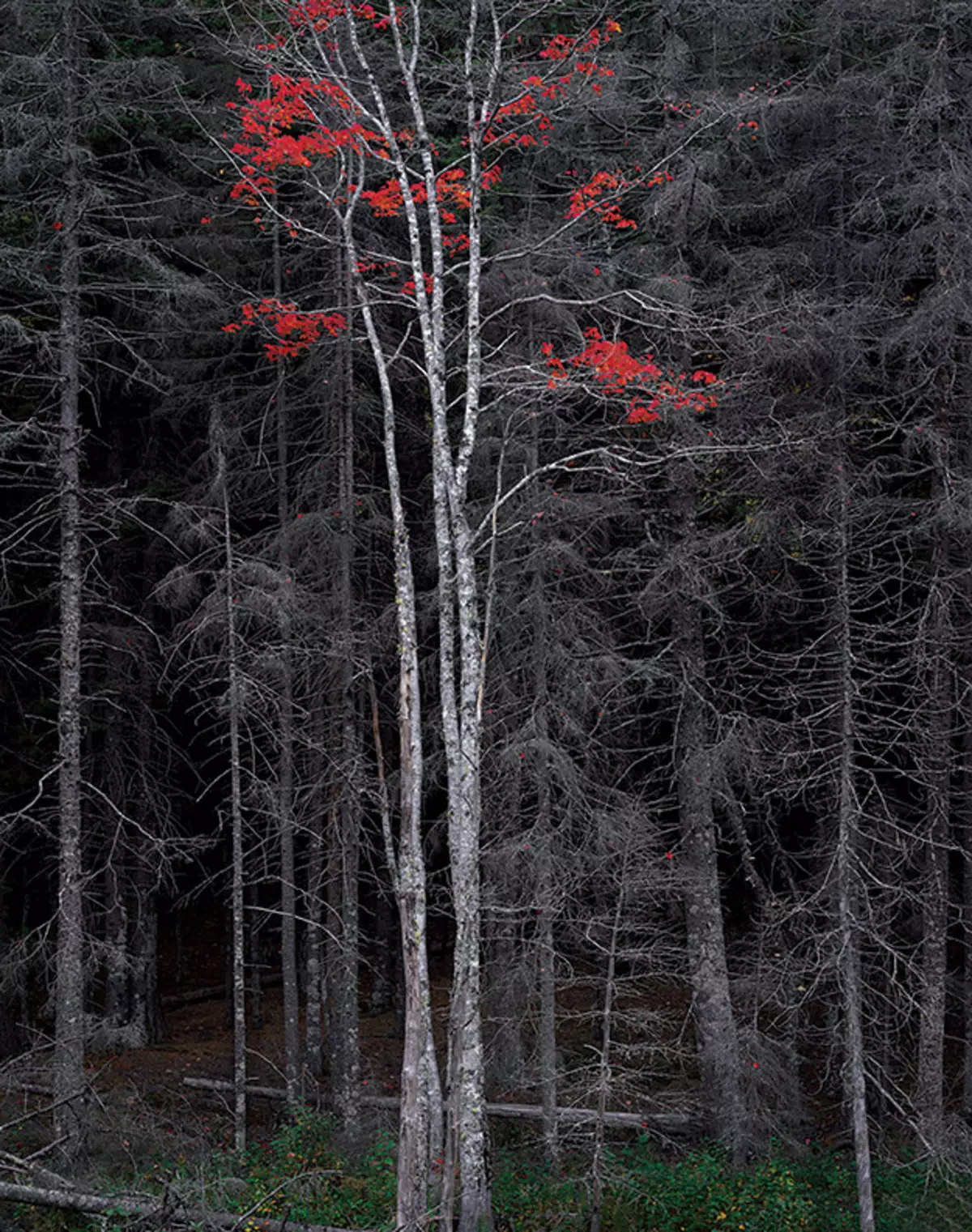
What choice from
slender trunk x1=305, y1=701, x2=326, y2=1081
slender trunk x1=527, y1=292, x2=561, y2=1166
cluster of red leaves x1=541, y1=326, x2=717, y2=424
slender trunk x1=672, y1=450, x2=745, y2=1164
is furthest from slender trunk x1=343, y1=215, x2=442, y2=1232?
slender trunk x1=305, y1=701, x2=326, y2=1081

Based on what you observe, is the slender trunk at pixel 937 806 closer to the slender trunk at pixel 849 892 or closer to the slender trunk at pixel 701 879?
the slender trunk at pixel 849 892

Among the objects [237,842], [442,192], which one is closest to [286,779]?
[237,842]

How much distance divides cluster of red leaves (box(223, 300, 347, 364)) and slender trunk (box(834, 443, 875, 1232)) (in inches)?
280

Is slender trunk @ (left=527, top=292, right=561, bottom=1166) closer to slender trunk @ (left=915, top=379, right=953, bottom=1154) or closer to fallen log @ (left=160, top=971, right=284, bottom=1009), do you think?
slender trunk @ (left=915, top=379, right=953, bottom=1154)

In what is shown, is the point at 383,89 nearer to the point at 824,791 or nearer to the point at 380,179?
the point at 380,179

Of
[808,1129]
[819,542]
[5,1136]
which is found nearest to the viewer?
[5,1136]

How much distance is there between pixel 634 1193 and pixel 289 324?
11520mm

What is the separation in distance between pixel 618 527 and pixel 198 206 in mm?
7711

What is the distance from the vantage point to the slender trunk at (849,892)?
1137 cm

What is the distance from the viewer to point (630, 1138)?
1495 centimetres

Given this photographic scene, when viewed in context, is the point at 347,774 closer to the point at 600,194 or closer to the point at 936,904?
the point at 936,904

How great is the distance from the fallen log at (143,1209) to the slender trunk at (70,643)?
2074 millimetres

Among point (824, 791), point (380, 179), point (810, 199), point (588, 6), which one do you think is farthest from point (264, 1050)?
point (588, 6)

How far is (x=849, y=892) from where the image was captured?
1187cm
